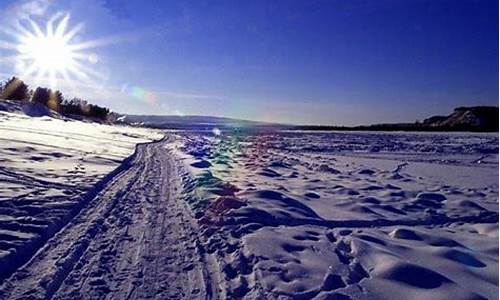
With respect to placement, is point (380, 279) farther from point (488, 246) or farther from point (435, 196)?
point (435, 196)

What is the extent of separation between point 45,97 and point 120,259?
77889 mm

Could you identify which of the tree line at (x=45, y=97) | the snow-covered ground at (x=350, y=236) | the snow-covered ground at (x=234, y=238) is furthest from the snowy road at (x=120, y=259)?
the tree line at (x=45, y=97)

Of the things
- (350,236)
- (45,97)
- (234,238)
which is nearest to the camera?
(234,238)

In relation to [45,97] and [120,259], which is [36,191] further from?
[45,97]

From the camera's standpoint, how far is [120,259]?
4.77 meters

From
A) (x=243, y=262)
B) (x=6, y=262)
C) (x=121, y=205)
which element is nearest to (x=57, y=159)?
(x=121, y=205)

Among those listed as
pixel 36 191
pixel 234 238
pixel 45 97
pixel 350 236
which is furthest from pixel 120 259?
pixel 45 97

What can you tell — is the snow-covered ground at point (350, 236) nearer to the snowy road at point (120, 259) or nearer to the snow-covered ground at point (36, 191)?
the snowy road at point (120, 259)

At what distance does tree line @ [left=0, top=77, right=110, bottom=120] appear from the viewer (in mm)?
67938

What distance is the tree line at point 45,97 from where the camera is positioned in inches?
2675

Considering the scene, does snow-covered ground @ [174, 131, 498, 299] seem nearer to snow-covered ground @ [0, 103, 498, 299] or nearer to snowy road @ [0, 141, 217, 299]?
snow-covered ground @ [0, 103, 498, 299]

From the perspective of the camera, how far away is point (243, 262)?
4.94 metres

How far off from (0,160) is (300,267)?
8.99 metres

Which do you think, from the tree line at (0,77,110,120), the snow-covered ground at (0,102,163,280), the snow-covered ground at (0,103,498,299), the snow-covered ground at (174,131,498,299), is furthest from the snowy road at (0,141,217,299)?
the tree line at (0,77,110,120)
